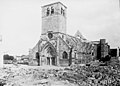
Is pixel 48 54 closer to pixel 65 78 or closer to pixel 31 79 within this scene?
pixel 31 79

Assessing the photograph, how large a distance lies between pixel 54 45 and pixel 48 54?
2.71m

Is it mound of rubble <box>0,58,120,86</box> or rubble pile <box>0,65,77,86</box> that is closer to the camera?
rubble pile <box>0,65,77,86</box>

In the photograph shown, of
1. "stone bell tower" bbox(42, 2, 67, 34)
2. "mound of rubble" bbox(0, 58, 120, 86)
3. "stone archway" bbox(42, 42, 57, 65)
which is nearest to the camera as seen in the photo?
"mound of rubble" bbox(0, 58, 120, 86)

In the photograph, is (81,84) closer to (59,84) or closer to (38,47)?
(59,84)

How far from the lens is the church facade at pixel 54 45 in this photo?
2914 cm

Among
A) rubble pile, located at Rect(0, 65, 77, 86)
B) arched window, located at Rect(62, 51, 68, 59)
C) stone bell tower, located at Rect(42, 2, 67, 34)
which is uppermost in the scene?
stone bell tower, located at Rect(42, 2, 67, 34)

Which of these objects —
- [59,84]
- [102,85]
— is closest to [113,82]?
[102,85]

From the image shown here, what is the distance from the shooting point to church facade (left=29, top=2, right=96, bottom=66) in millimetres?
29144

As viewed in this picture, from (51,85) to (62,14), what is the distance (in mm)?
24340

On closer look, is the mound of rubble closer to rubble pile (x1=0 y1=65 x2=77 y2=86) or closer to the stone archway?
rubble pile (x1=0 y1=65 x2=77 y2=86)

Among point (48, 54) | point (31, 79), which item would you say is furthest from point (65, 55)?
point (31, 79)

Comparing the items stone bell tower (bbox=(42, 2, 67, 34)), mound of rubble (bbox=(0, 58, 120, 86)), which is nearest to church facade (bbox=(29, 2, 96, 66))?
stone bell tower (bbox=(42, 2, 67, 34))

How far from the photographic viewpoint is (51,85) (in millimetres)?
10461

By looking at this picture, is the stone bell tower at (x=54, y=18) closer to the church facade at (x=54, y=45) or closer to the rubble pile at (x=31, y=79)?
the church facade at (x=54, y=45)
